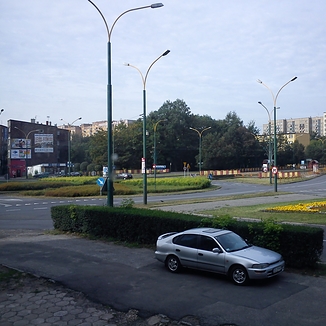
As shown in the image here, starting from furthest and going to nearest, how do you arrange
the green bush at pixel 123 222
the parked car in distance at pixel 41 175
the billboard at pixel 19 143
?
the billboard at pixel 19 143
the parked car in distance at pixel 41 175
the green bush at pixel 123 222

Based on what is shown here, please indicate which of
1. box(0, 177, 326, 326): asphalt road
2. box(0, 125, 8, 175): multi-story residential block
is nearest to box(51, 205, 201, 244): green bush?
box(0, 177, 326, 326): asphalt road

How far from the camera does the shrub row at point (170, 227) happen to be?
11.4m

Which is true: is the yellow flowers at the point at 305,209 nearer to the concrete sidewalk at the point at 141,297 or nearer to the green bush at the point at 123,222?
the green bush at the point at 123,222

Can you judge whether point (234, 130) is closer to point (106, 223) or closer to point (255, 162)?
point (255, 162)

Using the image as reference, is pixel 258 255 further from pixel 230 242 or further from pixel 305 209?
pixel 305 209

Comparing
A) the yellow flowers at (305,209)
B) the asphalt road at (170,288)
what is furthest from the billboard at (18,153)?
the asphalt road at (170,288)

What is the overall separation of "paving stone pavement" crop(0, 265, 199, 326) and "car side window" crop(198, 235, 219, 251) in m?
2.87

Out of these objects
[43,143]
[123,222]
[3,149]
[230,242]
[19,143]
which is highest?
[43,143]

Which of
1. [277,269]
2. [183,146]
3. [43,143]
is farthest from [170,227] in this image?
[183,146]

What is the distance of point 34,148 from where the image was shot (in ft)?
297

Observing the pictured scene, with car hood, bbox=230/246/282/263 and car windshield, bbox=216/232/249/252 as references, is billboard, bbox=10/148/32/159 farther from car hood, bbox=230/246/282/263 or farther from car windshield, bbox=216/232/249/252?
car hood, bbox=230/246/282/263

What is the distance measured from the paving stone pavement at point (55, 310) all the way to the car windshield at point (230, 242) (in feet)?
9.58

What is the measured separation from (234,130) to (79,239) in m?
90.3

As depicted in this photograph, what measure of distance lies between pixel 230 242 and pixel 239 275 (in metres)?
1.04
